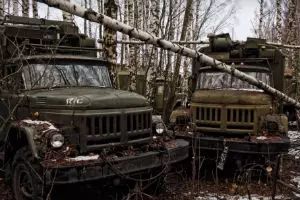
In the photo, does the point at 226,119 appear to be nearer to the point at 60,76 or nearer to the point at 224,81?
the point at 224,81

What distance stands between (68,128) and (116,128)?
0.71 metres

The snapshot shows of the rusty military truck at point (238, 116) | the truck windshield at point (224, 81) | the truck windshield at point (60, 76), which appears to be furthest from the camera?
the truck windshield at point (224, 81)

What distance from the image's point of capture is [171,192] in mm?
6270

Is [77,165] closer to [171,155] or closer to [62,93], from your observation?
[62,93]

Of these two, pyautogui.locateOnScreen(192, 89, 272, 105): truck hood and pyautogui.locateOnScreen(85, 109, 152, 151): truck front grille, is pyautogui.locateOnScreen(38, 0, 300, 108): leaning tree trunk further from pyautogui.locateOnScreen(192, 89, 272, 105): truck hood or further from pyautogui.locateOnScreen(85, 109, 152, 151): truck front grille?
pyautogui.locateOnScreen(85, 109, 152, 151): truck front grille

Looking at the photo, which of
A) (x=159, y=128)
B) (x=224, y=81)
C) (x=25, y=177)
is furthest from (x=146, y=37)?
(x=25, y=177)

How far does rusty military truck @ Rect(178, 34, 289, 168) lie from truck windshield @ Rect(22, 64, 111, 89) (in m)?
2.20

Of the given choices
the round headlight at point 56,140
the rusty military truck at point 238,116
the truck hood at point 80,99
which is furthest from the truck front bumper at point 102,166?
the rusty military truck at point 238,116

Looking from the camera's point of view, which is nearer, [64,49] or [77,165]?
[77,165]

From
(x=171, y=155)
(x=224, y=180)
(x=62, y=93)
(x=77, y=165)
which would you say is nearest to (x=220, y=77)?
(x=224, y=180)

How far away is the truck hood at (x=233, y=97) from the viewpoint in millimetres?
7094

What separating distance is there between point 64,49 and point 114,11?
70.4 inches

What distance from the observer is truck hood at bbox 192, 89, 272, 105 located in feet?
23.3

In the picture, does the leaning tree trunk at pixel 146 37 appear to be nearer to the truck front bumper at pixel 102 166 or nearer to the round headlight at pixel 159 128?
the round headlight at pixel 159 128
